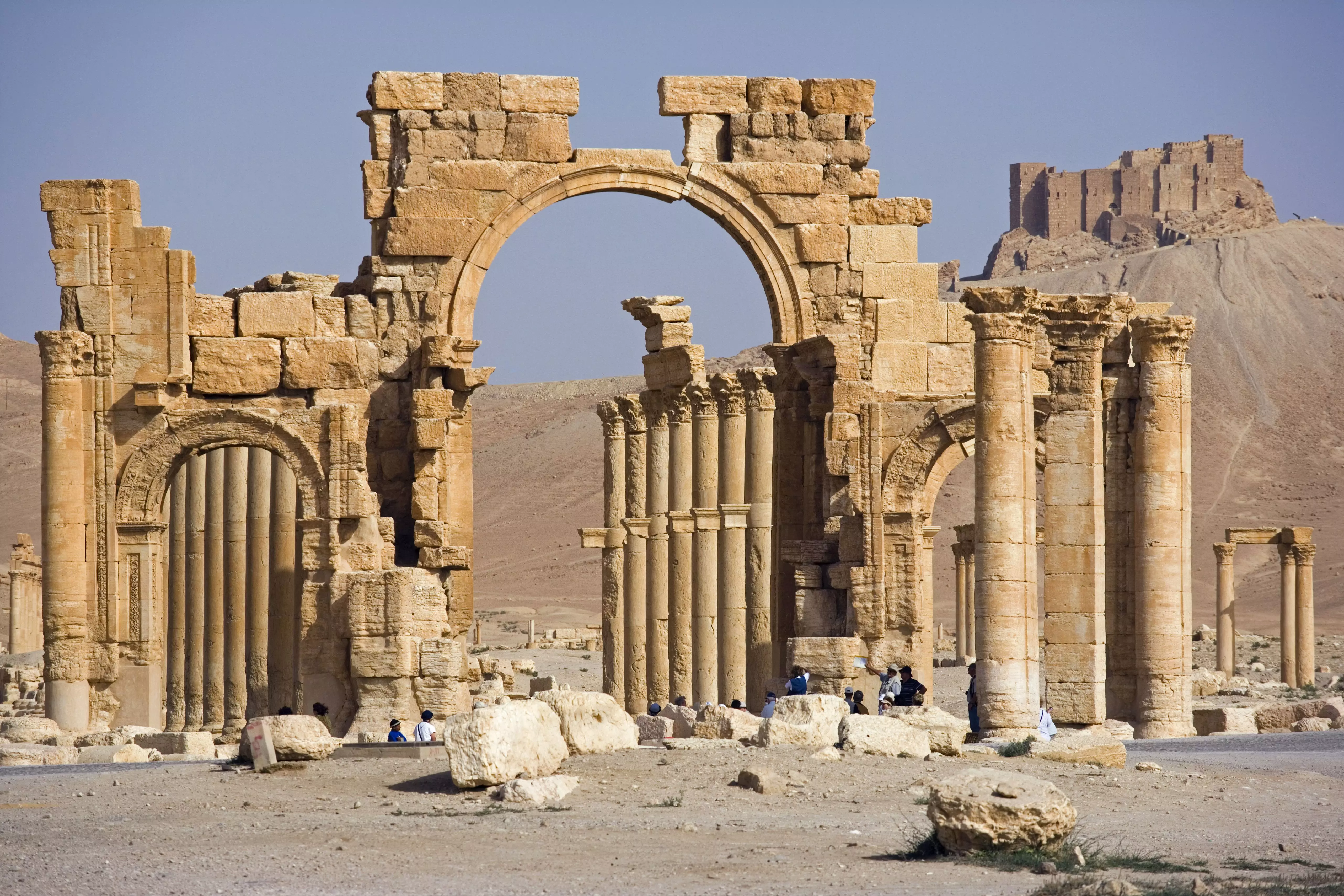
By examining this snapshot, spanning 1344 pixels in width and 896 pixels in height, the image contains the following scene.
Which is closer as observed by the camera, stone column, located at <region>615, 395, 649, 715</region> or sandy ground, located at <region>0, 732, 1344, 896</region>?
sandy ground, located at <region>0, 732, 1344, 896</region>

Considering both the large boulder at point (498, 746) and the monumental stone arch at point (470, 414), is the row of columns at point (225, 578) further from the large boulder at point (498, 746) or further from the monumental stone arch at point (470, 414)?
the large boulder at point (498, 746)

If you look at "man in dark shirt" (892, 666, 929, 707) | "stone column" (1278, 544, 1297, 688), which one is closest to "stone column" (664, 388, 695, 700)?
"man in dark shirt" (892, 666, 929, 707)

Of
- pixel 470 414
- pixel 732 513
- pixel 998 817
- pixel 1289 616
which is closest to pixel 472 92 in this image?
pixel 470 414

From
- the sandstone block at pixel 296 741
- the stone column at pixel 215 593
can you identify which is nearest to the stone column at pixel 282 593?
the stone column at pixel 215 593

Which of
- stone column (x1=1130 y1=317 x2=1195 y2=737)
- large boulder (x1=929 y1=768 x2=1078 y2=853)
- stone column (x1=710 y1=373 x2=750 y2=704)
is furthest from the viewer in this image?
stone column (x1=710 y1=373 x2=750 y2=704)

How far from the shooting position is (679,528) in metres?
29.2

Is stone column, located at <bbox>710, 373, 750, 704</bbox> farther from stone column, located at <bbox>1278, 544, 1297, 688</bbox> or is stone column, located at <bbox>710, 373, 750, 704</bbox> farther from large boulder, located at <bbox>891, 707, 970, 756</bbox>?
stone column, located at <bbox>1278, 544, 1297, 688</bbox>

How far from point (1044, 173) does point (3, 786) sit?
4428 inches

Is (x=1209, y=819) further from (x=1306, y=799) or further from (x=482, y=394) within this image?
(x=482, y=394)

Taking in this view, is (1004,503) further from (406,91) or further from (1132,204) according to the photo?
(1132,204)

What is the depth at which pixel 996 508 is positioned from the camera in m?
18.9

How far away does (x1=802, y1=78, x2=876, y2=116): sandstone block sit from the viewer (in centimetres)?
2506

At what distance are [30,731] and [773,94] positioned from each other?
10871 mm

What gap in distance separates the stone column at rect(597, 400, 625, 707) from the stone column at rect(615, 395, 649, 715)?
5.8 inches
